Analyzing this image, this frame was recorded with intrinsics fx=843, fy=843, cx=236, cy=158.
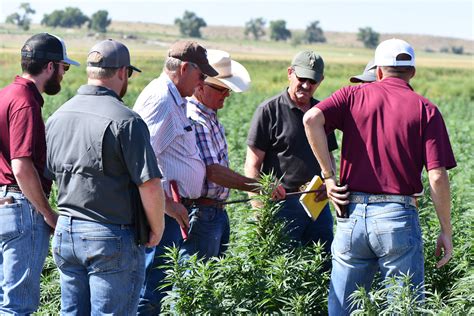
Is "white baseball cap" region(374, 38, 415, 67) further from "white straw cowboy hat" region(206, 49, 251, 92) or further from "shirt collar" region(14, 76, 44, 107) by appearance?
"shirt collar" region(14, 76, 44, 107)

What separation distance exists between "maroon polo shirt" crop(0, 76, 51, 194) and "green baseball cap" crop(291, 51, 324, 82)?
2041 millimetres

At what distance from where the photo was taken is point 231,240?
6.79 metres

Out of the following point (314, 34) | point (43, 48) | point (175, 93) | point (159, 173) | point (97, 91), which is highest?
point (43, 48)

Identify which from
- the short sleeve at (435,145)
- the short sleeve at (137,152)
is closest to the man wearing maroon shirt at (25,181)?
the short sleeve at (137,152)

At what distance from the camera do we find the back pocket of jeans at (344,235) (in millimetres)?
4801

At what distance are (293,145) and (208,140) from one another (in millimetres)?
838

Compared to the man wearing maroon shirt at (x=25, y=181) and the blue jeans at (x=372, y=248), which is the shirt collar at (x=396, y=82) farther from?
the man wearing maroon shirt at (x=25, y=181)

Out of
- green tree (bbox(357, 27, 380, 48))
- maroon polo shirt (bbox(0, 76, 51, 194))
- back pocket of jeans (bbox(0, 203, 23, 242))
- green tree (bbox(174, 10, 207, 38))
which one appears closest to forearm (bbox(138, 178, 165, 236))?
maroon polo shirt (bbox(0, 76, 51, 194))

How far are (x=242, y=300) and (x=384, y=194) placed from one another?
101cm

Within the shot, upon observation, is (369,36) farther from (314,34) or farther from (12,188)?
(12,188)

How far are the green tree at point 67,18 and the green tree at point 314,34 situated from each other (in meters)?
55.0

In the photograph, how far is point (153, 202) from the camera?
433cm

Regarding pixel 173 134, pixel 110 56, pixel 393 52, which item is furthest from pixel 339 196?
pixel 110 56

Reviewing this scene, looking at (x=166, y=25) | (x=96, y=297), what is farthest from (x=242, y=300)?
(x=166, y=25)
